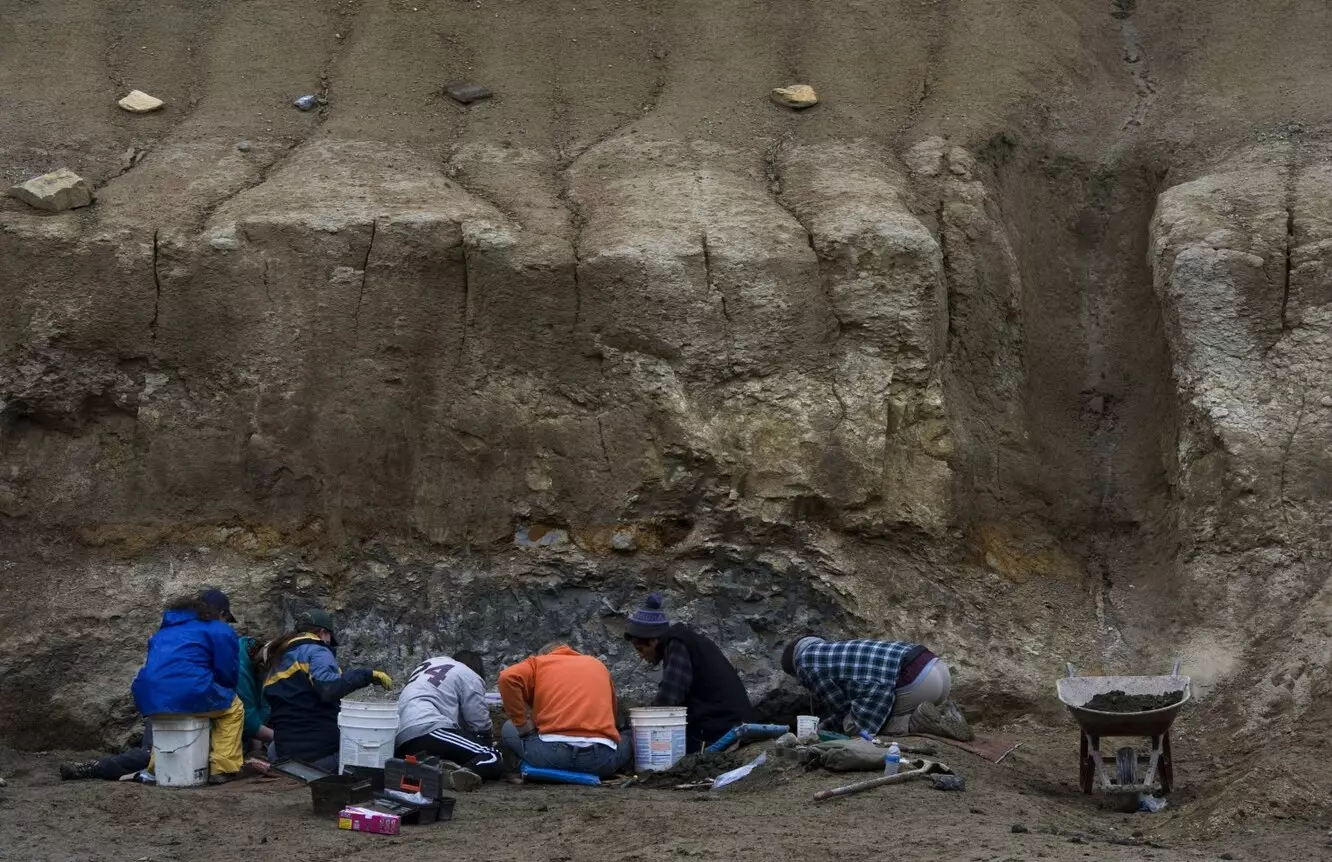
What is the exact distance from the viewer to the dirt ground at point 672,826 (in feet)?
22.4

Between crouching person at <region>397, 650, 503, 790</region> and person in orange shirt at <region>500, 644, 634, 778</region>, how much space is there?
21 centimetres

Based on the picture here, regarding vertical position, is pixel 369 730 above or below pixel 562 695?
below

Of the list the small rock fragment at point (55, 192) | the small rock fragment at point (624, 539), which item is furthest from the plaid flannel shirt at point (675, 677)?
the small rock fragment at point (55, 192)

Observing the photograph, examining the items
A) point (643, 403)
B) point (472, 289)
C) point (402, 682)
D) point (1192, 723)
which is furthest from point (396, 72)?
point (1192, 723)

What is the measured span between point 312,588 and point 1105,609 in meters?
5.47

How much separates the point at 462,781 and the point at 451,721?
0.44 metres

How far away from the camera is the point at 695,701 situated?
925 centimetres

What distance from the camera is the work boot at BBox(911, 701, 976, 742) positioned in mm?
9398

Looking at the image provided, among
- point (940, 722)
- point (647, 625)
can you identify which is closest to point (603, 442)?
point (647, 625)

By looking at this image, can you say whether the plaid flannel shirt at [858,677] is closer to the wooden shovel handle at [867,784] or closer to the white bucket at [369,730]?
the wooden shovel handle at [867,784]

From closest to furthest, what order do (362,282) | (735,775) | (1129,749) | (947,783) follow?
(947,783) → (1129,749) → (735,775) → (362,282)

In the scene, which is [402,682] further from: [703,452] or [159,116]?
[159,116]

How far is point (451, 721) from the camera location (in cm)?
880

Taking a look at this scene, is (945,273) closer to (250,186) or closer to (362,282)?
(362,282)
